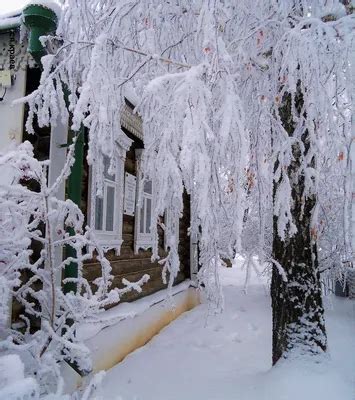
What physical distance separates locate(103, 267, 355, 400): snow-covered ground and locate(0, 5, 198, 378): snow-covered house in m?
0.39

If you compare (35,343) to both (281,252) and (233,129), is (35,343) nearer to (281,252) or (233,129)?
(233,129)

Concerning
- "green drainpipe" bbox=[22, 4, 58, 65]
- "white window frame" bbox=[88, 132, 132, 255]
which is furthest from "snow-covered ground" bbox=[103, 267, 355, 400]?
"green drainpipe" bbox=[22, 4, 58, 65]

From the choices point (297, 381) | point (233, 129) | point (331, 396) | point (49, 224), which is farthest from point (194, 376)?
point (233, 129)

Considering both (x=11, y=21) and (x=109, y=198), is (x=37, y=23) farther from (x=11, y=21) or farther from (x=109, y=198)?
(x=109, y=198)

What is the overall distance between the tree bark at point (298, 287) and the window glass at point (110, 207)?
244 cm

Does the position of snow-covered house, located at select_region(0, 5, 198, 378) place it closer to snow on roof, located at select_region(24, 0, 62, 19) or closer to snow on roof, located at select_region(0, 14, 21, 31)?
snow on roof, located at select_region(0, 14, 21, 31)

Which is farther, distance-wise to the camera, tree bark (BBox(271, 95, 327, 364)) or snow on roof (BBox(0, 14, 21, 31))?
tree bark (BBox(271, 95, 327, 364))

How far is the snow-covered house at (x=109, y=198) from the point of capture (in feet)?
12.8

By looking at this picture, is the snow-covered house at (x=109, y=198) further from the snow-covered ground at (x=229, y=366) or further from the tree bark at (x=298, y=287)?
the tree bark at (x=298, y=287)

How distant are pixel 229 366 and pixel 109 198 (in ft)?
8.95

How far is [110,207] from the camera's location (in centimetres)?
557

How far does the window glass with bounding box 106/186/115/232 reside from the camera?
548 cm

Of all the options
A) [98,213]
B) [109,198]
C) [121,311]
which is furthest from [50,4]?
[121,311]

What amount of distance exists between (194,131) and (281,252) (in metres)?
2.43
